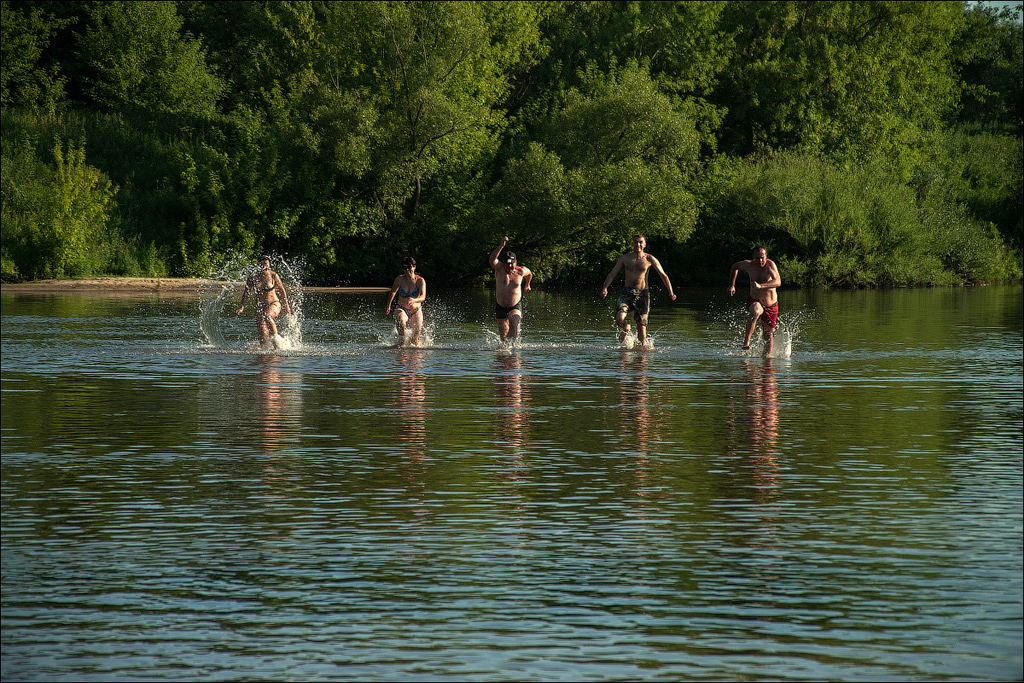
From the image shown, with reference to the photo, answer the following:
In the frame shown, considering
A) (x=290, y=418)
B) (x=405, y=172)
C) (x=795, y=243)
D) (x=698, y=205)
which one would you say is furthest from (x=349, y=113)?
(x=290, y=418)

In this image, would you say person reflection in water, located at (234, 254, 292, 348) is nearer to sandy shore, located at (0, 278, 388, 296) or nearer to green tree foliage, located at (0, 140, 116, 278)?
sandy shore, located at (0, 278, 388, 296)

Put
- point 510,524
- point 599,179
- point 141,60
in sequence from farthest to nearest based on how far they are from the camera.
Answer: point 141,60 < point 599,179 < point 510,524

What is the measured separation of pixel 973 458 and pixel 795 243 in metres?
44.4

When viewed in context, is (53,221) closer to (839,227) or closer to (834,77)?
(839,227)

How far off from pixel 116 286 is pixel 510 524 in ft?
123

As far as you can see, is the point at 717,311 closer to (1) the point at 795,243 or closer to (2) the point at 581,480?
(1) the point at 795,243

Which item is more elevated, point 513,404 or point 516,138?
point 516,138

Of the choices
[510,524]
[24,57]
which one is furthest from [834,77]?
[510,524]

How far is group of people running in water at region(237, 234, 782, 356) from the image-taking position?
22.3m

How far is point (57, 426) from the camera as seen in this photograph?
13430 mm

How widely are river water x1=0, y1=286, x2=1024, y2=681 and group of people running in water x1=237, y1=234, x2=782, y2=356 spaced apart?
3.12 m

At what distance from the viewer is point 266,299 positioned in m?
23.0

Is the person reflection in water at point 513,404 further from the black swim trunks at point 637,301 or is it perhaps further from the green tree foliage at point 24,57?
the green tree foliage at point 24,57

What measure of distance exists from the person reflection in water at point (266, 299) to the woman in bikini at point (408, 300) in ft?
6.42
